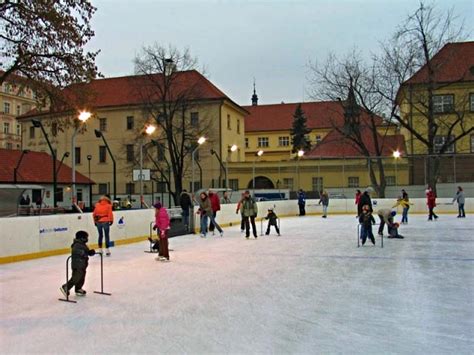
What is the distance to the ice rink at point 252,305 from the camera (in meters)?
5.28

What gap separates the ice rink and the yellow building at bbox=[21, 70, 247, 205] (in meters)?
31.5

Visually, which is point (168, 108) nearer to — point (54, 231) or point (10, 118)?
point (54, 231)

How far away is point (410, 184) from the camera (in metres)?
31.6

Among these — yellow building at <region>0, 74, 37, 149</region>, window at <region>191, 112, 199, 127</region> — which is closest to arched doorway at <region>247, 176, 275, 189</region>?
window at <region>191, 112, 199, 127</region>

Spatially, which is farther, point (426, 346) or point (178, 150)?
point (178, 150)

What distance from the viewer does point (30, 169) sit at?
40375 mm

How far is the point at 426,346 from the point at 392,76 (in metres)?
33.7

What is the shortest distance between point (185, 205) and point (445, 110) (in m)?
31.1

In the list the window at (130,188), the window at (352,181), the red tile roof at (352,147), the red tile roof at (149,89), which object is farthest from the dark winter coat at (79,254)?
the red tile roof at (352,147)

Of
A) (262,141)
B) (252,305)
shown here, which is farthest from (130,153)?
(252,305)

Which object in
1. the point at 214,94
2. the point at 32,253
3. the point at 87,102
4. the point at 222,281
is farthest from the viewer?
the point at 214,94

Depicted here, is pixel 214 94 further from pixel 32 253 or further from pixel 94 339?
pixel 94 339

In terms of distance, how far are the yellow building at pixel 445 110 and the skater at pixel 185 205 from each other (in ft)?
60.2

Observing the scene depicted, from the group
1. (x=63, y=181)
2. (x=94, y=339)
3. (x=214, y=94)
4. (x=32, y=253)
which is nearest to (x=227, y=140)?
(x=214, y=94)
